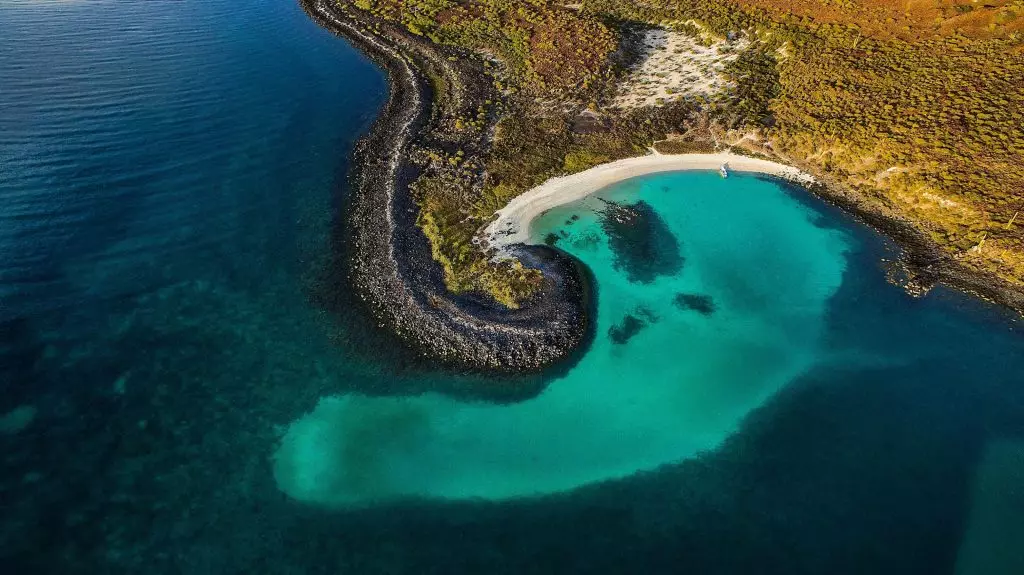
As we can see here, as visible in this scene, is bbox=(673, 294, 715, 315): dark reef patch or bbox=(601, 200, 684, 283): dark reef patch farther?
bbox=(601, 200, 684, 283): dark reef patch

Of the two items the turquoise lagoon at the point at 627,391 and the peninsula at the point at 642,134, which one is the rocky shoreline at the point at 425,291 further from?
the turquoise lagoon at the point at 627,391

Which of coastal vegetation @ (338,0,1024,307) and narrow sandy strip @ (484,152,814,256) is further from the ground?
coastal vegetation @ (338,0,1024,307)

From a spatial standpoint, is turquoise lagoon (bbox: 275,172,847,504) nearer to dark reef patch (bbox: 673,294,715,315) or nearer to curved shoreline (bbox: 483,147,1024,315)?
dark reef patch (bbox: 673,294,715,315)

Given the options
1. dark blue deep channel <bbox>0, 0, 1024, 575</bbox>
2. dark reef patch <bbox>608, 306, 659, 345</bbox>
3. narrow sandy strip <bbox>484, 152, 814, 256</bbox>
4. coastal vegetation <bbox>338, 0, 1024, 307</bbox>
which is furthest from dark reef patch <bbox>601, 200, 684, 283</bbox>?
coastal vegetation <bbox>338, 0, 1024, 307</bbox>

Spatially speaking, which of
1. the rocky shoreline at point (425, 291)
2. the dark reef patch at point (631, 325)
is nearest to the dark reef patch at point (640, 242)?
the dark reef patch at point (631, 325)

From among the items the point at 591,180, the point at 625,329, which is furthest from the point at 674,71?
the point at 625,329

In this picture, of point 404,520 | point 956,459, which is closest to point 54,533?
point 404,520

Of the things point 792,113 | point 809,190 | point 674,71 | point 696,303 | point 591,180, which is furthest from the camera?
point 674,71

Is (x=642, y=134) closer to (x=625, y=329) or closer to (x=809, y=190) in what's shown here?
(x=809, y=190)
